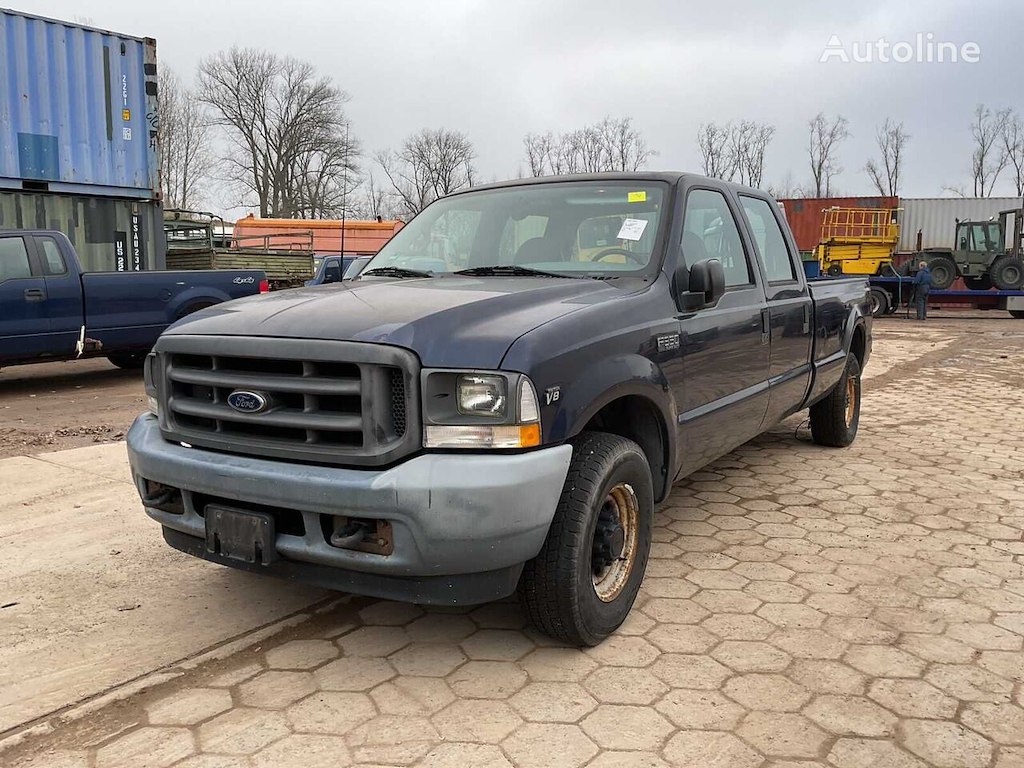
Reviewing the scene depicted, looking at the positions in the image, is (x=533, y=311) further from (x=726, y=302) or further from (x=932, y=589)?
(x=932, y=589)

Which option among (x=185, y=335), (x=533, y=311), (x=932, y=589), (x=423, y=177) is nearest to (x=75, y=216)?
(x=185, y=335)

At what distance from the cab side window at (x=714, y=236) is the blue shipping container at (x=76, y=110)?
10.8m

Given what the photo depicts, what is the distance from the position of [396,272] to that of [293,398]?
1.38 meters

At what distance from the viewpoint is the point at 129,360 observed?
10.6 metres

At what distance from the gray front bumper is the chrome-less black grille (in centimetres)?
8

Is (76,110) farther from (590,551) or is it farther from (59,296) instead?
→ (590,551)

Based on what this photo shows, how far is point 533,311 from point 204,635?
1795 mm

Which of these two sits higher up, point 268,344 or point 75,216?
point 75,216

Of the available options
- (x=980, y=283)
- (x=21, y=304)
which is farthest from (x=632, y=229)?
(x=980, y=283)

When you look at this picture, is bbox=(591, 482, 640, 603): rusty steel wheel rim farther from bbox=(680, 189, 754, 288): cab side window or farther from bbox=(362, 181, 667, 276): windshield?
bbox=(680, 189, 754, 288): cab side window

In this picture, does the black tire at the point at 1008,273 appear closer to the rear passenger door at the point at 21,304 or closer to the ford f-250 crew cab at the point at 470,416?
the ford f-250 crew cab at the point at 470,416

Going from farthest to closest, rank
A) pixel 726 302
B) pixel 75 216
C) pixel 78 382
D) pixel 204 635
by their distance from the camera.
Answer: pixel 75 216 < pixel 78 382 < pixel 726 302 < pixel 204 635

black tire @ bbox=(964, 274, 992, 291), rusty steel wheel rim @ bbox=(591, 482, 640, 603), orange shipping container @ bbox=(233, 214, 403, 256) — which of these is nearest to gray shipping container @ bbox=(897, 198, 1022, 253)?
black tire @ bbox=(964, 274, 992, 291)

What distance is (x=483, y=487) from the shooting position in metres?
2.47
